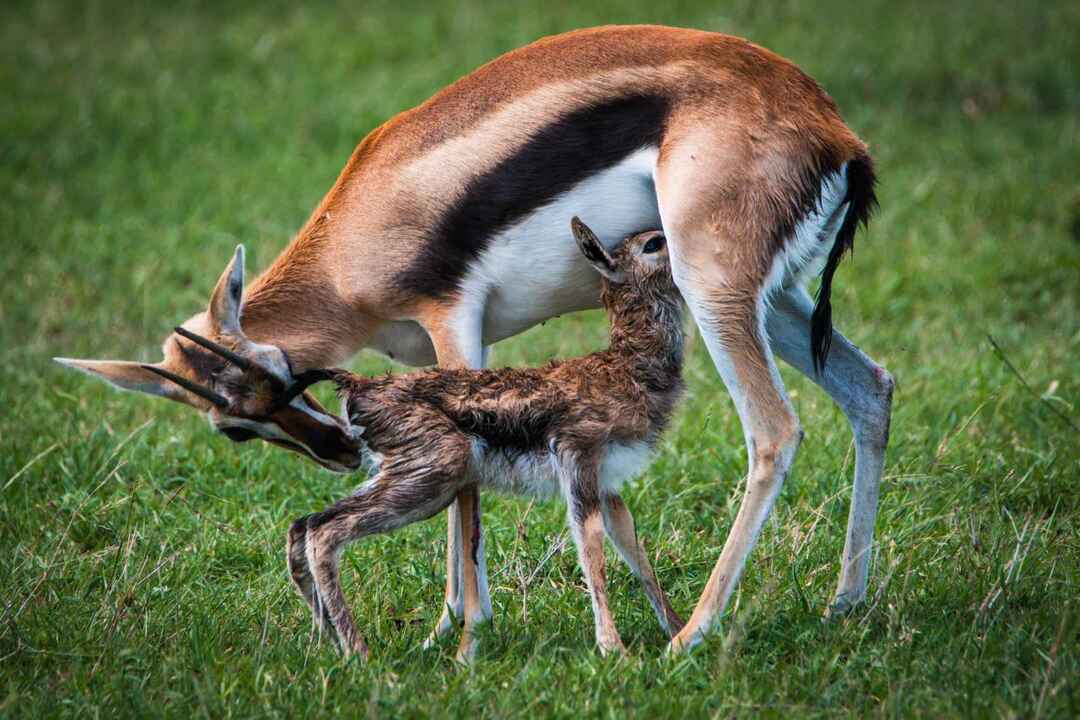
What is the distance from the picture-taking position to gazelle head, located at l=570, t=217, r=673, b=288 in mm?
4469

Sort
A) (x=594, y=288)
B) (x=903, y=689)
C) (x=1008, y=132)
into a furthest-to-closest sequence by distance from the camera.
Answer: (x=1008, y=132)
(x=594, y=288)
(x=903, y=689)

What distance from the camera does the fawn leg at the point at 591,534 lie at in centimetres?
404

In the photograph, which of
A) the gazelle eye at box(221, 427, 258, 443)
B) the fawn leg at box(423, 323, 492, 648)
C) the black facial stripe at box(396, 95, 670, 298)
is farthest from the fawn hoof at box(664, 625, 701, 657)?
the gazelle eye at box(221, 427, 258, 443)

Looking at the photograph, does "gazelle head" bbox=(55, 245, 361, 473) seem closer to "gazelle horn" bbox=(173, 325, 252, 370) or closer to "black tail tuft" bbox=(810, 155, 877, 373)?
"gazelle horn" bbox=(173, 325, 252, 370)

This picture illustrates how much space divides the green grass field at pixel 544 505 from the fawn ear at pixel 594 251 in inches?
42.6

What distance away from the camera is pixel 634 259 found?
A: 4.52m

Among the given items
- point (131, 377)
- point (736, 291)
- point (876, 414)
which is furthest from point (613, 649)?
point (131, 377)

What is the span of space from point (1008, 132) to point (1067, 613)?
→ 7048 mm

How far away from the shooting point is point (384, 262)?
4.79m

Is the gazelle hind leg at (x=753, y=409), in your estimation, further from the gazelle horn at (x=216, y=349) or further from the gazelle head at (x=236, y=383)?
the gazelle horn at (x=216, y=349)

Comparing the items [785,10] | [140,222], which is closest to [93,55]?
[140,222]

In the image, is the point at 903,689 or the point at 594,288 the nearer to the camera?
the point at 903,689

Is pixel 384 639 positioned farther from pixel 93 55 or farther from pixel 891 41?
pixel 93 55

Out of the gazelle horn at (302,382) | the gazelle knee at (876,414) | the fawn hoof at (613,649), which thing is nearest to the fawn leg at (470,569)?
the fawn hoof at (613,649)
